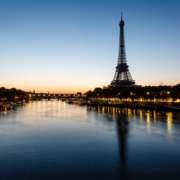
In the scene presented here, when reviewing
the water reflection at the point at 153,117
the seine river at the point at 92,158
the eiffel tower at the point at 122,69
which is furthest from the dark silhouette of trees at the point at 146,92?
the seine river at the point at 92,158

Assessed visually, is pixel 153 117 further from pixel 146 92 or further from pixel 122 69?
pixel 122 69

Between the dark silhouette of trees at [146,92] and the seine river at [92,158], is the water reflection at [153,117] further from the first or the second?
the dark silhouette of trees at [146,92]

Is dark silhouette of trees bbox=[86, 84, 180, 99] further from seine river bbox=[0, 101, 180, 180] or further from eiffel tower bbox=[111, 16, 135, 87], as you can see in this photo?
seine river bbox=[0, 101, 180, 180]

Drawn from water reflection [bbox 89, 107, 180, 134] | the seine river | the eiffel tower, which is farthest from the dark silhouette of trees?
the seine river

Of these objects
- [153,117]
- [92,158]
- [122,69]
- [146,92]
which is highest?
[122,69]

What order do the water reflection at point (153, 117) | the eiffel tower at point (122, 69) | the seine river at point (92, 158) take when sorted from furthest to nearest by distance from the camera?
the eiffel tower at point (122, 69)
the water reflection at point (153, 117)
the seine river at point (92, 158)

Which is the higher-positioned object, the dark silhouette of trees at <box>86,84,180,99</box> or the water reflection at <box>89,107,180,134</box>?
the dark silhouette of trees at <box>86,84,180,99</box>

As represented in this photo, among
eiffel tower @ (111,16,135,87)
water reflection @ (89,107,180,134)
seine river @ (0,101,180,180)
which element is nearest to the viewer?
seine river @ (0,101,180,180)

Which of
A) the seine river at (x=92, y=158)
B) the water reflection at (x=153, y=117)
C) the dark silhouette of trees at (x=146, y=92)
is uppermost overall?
the dark silhouette of trees at (x=146, y=92)

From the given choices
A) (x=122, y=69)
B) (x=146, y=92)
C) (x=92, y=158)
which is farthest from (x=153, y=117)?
(x=122, y=69)

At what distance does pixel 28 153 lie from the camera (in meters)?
18.6

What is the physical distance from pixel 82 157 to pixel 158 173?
20.3 feet

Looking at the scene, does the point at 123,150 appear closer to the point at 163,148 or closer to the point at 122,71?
the point at 163,148

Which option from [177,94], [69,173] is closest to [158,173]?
[69,173]
